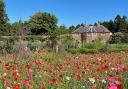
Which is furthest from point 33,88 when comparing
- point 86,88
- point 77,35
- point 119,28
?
point 119,28

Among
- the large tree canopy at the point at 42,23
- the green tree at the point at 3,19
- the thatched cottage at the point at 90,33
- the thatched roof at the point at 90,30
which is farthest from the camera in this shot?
the large tree canopy at the point at 42,23

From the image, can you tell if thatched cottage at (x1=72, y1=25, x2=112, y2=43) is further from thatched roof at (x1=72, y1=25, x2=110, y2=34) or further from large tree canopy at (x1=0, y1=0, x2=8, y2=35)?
large tree canopy at (x1=0, y1=0, x2=8, y2=35)

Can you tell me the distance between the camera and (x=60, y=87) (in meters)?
5.41

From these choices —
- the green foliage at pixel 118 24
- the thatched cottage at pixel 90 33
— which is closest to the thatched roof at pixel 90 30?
the thatched cottage at pixel 90 33

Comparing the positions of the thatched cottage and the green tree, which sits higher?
the green tree

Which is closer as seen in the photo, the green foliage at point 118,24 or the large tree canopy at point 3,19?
the large tree canopy at point 3,19

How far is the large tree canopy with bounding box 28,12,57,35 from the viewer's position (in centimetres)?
7450

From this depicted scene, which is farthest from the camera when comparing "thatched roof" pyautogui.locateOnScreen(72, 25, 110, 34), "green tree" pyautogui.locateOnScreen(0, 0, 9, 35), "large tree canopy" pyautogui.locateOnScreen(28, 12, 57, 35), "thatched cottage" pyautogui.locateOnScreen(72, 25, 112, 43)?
"large tree canopy" pyautogui.locateOnScreen(28, 12, 57, 35)

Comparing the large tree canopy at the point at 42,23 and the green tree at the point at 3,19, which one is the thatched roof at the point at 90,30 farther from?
the green tree at the point at 3,19

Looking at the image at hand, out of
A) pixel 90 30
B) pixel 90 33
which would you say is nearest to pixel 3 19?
pixel 90 33

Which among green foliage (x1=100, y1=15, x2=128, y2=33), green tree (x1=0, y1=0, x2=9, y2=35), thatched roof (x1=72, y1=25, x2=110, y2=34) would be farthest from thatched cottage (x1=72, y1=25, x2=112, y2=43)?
green tree (x1=0, y1=0, x2=9, y2=35)

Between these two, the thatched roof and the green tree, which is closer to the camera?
the green tree

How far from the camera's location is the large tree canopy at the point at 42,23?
244ft

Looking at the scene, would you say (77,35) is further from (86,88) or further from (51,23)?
(86,88)
